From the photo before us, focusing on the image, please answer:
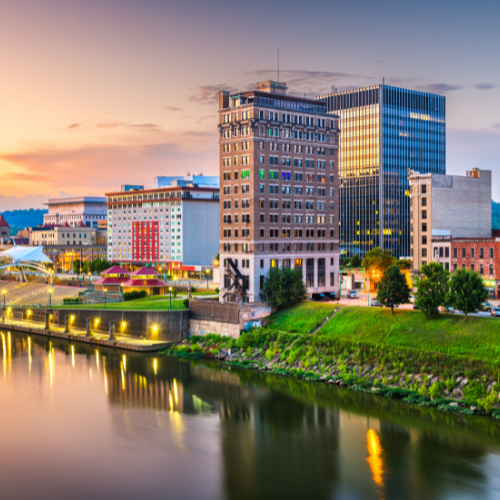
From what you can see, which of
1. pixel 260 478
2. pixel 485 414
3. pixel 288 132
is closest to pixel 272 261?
pixel 288 132

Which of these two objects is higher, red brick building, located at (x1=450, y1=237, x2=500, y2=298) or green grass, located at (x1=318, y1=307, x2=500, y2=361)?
red brick building, located at (x1=450, y1=237, x2=500, y2=298)

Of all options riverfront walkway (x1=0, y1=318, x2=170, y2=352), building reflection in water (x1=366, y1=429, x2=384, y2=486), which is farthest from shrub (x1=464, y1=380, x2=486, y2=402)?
riverfront walkway (x1=0, y1=318, x2=170, y2=352)

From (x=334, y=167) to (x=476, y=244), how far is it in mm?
26216

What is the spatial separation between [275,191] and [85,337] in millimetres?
37701

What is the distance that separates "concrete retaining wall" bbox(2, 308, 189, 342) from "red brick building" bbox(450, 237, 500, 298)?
42.8 meters

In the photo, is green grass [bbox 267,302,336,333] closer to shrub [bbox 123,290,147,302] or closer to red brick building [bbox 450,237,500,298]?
red brick building [bbox 450,237,500,298]

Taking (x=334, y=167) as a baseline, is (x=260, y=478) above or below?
below

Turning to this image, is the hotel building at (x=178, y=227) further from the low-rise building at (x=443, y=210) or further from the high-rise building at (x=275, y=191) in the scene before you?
the low-rise building at (x=443, y=210)

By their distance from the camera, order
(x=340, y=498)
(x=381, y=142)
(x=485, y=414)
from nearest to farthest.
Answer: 1. (x=340, y=498)
2. (x=485, y=414)
3. (x=381, y=142)

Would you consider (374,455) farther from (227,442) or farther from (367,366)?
(367,366)

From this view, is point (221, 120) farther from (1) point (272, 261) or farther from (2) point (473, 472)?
(2) point (473, 472)

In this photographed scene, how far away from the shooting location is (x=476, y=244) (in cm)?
10131

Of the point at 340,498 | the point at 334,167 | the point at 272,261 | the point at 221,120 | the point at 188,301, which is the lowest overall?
the point at 340,498

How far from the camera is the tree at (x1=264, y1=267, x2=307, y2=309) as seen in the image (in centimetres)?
9294
